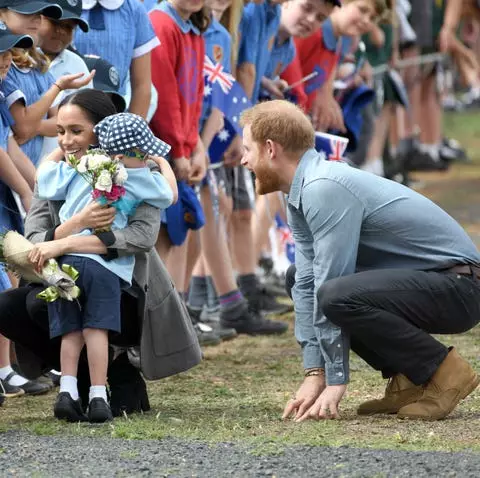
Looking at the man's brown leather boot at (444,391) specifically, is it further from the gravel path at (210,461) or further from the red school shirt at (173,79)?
the red school shirt at (173,79)

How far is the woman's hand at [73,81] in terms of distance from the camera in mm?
6578

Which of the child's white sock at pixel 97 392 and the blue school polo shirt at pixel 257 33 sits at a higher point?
the blue school polo shirt at pixel 257 33

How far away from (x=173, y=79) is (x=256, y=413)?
7.56ft

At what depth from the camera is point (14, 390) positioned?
264 inches

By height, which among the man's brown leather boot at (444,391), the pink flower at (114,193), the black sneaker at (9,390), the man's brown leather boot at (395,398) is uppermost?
the pink flower at (114,193)

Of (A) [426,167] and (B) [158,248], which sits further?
(A) [426,167]

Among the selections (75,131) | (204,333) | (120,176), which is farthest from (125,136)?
(204,333)

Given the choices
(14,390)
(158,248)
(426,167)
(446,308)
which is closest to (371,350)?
(446,308)

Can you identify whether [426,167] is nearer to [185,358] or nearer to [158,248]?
[158,248]

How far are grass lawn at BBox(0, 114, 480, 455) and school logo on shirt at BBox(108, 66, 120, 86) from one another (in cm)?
144

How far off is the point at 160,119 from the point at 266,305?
2.14 metres

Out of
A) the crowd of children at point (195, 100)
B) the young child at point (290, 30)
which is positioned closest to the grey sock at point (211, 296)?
the crowd of children at point (195, 100)

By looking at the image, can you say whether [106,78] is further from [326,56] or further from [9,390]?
[326,56]

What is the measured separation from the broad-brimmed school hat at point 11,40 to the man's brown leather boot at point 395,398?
2108mm
